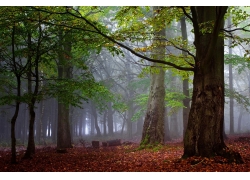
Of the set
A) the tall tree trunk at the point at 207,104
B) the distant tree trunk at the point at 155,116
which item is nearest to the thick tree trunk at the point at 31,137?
the distant tree trunk at the point at 155,116

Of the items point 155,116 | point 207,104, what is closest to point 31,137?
point 155,116

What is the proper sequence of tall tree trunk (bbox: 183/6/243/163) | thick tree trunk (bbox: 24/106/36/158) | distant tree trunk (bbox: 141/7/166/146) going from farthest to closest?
distant tree trunk (bbox: 141/7/166/146)
thick tree trunk (bbox: 24/106/36/158)
tall tree trunk (bbox: 183/6/243/163)

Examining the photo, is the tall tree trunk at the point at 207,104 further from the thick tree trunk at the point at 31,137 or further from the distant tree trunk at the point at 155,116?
the thick tree trunk at the point at 31,137

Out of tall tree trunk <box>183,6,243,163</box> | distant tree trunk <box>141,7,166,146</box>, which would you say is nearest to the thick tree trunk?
distant tree trunk <box>141,7,166,146</box>

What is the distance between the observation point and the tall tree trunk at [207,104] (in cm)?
615

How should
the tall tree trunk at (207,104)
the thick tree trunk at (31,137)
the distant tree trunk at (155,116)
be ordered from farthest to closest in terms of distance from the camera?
the distant tree trunk at (155,116), the thick tree trunk at (31,137), the tall tree trunk at (207,104)

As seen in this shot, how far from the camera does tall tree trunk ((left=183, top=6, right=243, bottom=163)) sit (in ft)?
20.2

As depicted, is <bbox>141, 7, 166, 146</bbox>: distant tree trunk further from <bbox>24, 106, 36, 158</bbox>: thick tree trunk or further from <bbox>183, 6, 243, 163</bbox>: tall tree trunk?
<bbox>24, 106, 36, 158</bbox>: thick tree trunk

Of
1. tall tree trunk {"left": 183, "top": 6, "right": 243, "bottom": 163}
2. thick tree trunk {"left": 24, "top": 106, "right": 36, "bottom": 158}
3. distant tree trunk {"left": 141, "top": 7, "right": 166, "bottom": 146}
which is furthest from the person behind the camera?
distant tree trunk {"left": 141, "top": 7, "right": 166, "bottom": 146}

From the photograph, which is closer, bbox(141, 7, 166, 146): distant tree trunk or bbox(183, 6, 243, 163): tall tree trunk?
bbox(183, 6, 243, 163): tall tree trunk

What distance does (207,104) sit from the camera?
6227mm

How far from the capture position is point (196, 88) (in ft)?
21.4

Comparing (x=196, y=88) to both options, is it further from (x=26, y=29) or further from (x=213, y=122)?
(x=26, y=29)

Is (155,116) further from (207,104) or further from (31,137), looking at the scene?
(31,137)
